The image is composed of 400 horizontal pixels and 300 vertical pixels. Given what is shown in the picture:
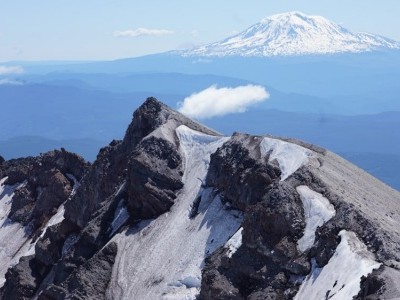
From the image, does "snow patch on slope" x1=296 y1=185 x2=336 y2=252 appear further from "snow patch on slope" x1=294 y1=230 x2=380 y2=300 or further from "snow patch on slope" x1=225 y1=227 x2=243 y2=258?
"snow patch on slope" x1=225 y1=227 x2=243 y2=258

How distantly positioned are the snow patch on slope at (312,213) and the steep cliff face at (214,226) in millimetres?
107

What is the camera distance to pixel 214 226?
56656 millimetres

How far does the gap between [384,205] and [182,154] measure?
25.7 meters

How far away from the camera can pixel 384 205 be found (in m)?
50.7

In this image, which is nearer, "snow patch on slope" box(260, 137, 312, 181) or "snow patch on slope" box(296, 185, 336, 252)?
"snow patch on slope" box(296, 185, 336, 252)

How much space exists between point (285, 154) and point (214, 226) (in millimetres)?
9672

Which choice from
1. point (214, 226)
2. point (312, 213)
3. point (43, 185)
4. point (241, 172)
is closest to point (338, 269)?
point (312, 213)

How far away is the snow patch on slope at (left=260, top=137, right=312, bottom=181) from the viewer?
54.3 meters

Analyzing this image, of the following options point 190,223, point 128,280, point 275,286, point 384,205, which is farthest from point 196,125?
point 275,286

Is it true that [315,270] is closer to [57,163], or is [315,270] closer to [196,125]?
[196,125]

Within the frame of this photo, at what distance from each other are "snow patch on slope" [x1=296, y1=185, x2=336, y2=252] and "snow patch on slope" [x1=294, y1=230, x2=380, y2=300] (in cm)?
339

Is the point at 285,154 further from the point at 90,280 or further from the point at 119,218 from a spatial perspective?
the point at 90,280

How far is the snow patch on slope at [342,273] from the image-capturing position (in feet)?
113

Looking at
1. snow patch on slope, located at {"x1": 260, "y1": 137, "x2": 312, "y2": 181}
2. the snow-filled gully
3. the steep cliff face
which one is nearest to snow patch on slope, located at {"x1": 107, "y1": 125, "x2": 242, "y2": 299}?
the steep cliff face
